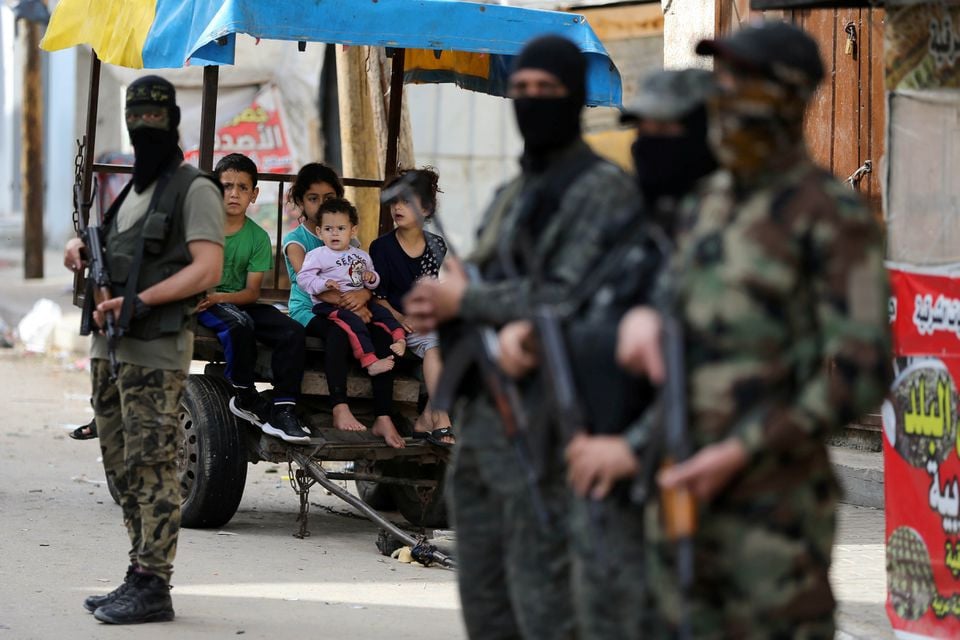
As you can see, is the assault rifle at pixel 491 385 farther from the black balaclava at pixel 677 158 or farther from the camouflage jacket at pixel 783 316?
the camouflage jacket at pixel 783 316

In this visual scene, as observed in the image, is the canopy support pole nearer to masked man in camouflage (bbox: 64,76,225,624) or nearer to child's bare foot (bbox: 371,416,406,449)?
child's bare foot (bbox: 371,416,406,449)

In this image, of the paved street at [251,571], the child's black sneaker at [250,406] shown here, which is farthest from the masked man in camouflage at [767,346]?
the child's black sneaker at [250,406]

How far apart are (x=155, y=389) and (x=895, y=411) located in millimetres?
2680

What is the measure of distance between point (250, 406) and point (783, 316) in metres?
5.19

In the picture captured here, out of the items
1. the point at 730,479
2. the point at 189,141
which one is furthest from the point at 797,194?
the point at 189,141

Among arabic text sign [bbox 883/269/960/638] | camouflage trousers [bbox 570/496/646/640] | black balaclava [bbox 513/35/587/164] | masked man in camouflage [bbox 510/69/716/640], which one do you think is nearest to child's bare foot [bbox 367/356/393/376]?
arabic text sign [bbox 883/269/960/638]

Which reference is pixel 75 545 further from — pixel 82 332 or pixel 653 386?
pixel 653 386

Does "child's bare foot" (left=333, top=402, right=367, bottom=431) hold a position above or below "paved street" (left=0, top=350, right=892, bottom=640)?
above

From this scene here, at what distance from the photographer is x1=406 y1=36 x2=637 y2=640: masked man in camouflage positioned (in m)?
3.51

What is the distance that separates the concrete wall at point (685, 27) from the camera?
388 inches

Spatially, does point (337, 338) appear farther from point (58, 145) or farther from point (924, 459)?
point (58, 145)

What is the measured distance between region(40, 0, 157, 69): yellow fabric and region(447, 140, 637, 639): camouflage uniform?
14.4 ft

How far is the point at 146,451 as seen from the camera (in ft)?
18.6

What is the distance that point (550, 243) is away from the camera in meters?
3.54
